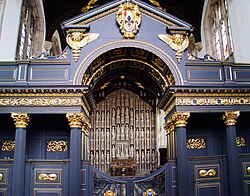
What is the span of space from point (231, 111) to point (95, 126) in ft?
43.2

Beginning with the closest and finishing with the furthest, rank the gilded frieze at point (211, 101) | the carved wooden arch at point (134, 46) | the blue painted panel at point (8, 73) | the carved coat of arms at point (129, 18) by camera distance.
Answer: the blue painted panel at point (8, 73), the gilded frieze at point (211, 101), the carved wooden arch at point (134, 46), the carved coat of arms at point (129, 18)

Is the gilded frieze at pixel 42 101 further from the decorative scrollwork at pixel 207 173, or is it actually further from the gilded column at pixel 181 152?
the decorative scrollwork at pixel 207 173

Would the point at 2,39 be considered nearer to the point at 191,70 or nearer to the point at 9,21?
the point at 9,21

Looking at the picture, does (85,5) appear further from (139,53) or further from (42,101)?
(42,101)

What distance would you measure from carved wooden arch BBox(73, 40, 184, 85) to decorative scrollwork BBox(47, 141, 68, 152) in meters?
3.66

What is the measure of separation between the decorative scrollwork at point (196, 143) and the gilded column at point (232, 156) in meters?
1.77

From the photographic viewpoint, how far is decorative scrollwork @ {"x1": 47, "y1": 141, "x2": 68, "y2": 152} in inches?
615

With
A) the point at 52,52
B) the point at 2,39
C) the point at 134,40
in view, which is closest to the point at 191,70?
the point at 134,40

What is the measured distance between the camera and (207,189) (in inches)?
553

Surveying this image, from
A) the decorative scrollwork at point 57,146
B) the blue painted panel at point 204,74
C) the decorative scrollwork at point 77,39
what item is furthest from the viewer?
the decorative scrollwork at point 57,146

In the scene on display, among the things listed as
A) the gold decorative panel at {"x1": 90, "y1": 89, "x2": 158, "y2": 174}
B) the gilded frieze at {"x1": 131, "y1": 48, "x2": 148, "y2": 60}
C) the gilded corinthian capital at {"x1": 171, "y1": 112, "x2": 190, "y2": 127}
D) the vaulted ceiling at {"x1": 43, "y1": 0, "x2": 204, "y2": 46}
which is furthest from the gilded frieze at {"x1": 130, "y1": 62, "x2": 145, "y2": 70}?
the vaulted ceiling at {"x1": 43, "y1": 0, "x2": 204, "y2": 46}

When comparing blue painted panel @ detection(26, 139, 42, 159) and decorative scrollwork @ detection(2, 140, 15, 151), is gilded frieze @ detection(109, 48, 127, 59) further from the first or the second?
decorative scrollwork @ detection(2, 140, 15, 151)

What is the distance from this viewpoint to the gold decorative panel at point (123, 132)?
24.6 metres

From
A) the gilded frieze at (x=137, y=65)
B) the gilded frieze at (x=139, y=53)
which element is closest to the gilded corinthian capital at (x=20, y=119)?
the gilded frieze at (x=139, y=53)
